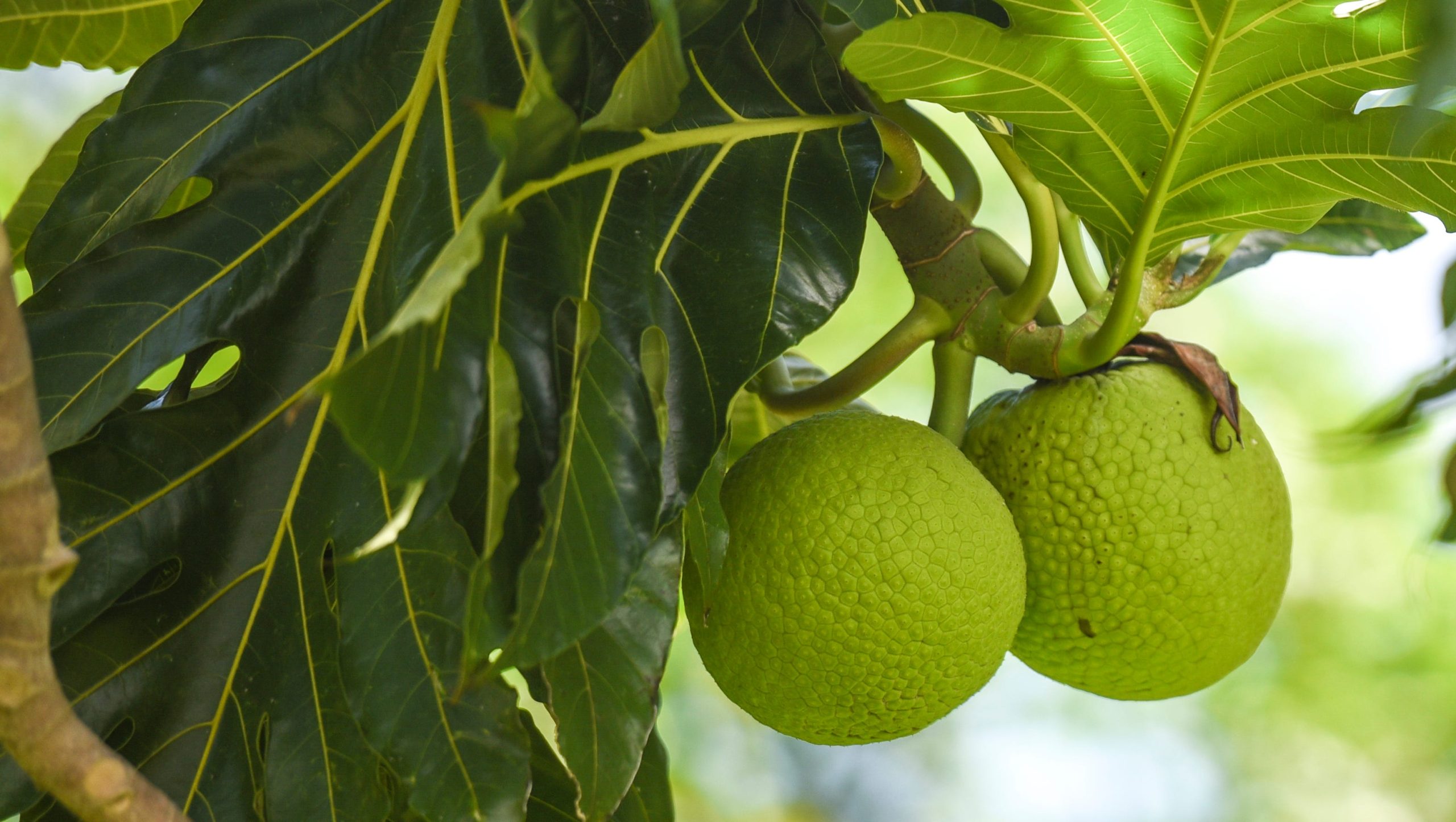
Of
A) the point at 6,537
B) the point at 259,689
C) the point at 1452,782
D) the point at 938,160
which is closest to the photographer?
the point at 6,537

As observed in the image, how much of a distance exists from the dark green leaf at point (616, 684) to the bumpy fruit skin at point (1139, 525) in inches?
9.2

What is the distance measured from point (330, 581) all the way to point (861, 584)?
293mm

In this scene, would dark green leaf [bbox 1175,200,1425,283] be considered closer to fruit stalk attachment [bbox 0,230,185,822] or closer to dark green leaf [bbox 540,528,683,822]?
dark green leaf [bbox 540,528,683,822]

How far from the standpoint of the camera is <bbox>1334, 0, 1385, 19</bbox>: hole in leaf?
53 centimetres

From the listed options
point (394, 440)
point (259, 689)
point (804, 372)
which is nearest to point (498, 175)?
point (394, 440)

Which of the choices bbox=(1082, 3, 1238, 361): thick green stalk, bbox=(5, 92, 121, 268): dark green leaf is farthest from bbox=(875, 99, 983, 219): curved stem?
bbox=(5, 92, 121, 268): dark green leaf

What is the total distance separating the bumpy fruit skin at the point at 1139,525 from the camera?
0.65 meters

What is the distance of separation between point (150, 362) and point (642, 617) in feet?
0.93

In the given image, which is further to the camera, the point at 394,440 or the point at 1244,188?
the point at 1244,188

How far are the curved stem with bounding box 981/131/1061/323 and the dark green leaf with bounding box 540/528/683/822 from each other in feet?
0.91

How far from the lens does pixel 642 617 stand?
1.88 ft

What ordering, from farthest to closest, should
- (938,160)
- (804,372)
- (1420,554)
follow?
(804,372), (938,160), (1420,554)

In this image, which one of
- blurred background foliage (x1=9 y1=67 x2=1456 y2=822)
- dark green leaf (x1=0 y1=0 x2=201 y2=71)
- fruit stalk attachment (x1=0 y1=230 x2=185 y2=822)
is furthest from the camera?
blurred background foliage (x1=9 y1=67 x2=1456 y2=822)

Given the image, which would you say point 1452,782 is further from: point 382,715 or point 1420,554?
point 382,715
